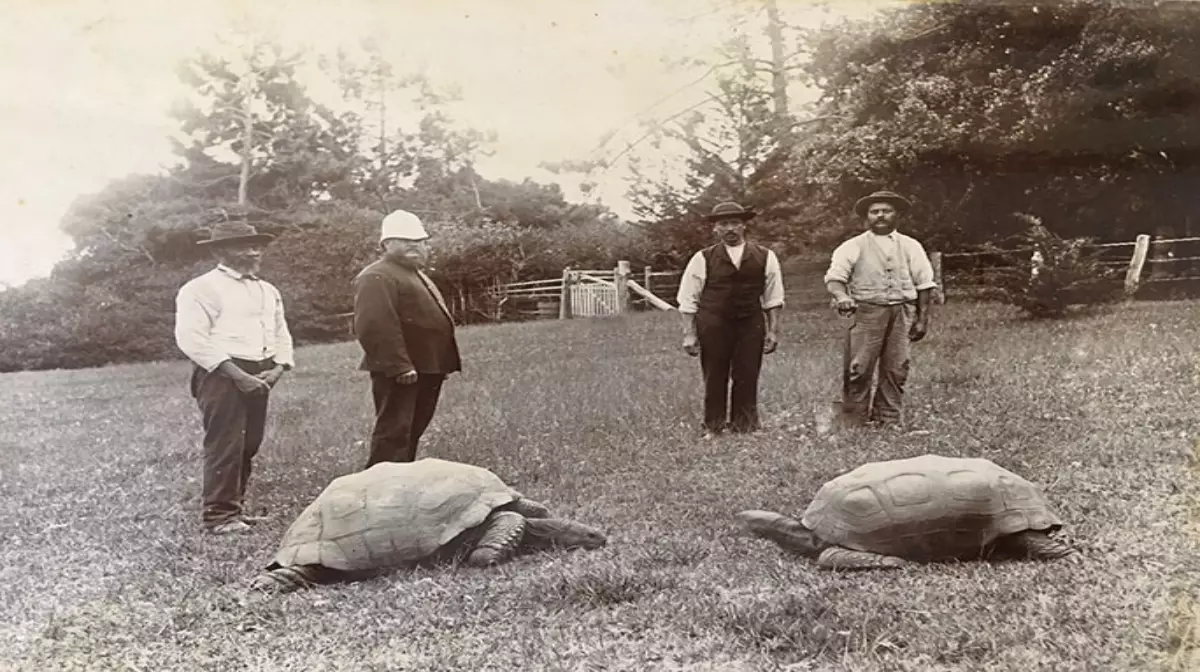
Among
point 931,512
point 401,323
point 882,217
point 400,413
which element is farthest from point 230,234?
point 931,512

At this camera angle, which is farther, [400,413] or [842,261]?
[842,261]

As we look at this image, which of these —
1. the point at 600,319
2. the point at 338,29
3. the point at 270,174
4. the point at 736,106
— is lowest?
the point at 600,319

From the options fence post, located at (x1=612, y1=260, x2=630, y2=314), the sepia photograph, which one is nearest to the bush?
the sepia photograph

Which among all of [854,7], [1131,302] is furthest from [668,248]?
[1131,302]

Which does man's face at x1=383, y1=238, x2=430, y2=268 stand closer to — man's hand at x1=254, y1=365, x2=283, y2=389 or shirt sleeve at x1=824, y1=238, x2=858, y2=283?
man's hand at x1=254, y1=365, x2=283, y2=389

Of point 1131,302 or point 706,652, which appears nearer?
point 706,652

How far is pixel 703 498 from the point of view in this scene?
8.79ft

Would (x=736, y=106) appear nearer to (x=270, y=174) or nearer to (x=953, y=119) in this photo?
(x=953, y=119)

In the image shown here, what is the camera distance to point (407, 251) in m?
2.70

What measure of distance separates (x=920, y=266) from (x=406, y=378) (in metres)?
1.53

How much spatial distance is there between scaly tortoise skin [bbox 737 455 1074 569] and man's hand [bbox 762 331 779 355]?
0.54m

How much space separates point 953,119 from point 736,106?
638 mm

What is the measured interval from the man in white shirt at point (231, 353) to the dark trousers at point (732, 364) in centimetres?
119

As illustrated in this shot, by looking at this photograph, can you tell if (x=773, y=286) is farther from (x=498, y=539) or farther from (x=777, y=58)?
(x=498, y=539)
